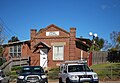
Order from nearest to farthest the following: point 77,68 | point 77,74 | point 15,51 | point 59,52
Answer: point 77,74 < point 77,68 < point 59,52 < point 15,51

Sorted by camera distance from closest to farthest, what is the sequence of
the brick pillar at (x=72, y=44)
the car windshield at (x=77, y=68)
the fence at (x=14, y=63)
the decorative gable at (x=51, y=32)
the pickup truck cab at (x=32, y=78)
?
the pickup truck cab at (x=32, y=78), the car windshield at (x=77, y=68), the fence at (x=14, y=63), the brick pillar at (x=72, y=44), the decorative gable at (x=51, y=32)

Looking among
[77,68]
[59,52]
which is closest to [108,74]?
[77,68]

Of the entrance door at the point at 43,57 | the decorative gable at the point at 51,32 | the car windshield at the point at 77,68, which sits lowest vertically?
the car windshield at the point at 77,68

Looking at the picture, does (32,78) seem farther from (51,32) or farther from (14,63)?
(51,32)

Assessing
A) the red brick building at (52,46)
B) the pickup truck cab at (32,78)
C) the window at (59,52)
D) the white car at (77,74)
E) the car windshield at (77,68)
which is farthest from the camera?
the window at (59,52)

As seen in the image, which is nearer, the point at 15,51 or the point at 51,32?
the point at 51,32

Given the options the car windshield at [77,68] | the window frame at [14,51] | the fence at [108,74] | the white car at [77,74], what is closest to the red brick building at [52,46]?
the window frame at [14,51]

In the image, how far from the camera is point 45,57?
123 ft

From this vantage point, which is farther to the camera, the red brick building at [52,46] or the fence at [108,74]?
the red brick building at [52,46]

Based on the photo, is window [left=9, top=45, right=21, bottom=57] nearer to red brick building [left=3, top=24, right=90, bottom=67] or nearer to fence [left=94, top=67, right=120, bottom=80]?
red brick building [left=3, top=24, right=90, bottom=67]

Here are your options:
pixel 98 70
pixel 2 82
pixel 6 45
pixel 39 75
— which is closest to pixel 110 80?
pixel 98 70

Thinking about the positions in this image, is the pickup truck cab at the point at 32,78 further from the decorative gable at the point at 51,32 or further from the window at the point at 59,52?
the decorative gable at the point at 51,32

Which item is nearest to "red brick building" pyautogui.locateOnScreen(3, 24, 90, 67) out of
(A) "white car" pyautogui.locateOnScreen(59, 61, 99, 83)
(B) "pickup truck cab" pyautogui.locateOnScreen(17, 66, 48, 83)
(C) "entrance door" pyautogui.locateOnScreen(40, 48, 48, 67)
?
(C) "entrance door" pyautogui.locateOnScreen(40, 48, 48, 67)

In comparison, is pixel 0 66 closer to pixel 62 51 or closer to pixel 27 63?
pixel 27 63
